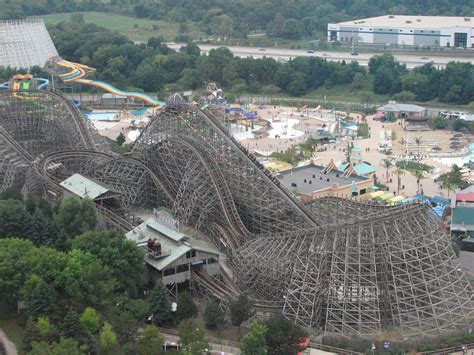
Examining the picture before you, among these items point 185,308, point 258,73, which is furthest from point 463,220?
point 258,73

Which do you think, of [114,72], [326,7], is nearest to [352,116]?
[114,72]

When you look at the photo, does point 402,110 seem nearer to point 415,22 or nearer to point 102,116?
point 102,116

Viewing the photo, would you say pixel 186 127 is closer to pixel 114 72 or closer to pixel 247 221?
pixel 247 221

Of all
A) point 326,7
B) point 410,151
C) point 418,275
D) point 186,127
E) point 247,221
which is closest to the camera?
point 418,275

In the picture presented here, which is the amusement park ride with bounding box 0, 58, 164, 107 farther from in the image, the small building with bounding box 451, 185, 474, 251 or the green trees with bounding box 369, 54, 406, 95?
the small building with bounding box 451, 185, 474, 251

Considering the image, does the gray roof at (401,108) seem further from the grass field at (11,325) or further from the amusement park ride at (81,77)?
the grass field at (11,325)

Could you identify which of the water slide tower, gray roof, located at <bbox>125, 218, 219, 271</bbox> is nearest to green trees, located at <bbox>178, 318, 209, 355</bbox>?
gray roof, located at <bbox>125, 218, 219, 271</bbox>
